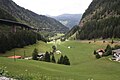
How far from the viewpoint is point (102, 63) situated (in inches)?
4392

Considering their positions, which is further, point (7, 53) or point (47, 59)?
point (7, 53)

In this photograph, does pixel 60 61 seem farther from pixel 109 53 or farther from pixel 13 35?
pixel 13 35

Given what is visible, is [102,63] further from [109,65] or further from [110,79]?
[110,79]

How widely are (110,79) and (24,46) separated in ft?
376

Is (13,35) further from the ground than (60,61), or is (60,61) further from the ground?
(13,35)

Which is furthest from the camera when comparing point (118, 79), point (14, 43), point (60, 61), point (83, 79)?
point (14, 43)

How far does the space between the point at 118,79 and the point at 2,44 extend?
89.2m

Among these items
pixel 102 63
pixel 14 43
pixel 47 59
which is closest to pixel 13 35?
pixel 14 43

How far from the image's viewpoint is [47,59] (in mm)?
120750

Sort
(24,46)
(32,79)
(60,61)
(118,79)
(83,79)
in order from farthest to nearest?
(24,46) < (60,61) < (118,79) < (83,79) < (32,79)

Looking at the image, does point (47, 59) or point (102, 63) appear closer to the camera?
point (102, 63)

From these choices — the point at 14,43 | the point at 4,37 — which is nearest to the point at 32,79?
the point at 4,37

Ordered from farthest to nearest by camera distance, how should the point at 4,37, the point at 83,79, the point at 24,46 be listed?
the point at 24,46
the point at 4,37
the point at 83,79

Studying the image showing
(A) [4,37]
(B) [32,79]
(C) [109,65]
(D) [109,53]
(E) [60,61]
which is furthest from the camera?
(A) [4,37]
